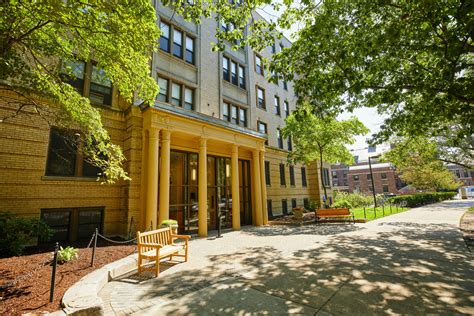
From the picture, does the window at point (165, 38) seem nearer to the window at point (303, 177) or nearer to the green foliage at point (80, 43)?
the green foliage at point (80, 43)

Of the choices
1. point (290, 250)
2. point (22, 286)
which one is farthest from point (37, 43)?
point (290, 250)

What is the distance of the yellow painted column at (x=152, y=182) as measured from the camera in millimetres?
10481

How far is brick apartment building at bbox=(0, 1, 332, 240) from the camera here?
9727 mm

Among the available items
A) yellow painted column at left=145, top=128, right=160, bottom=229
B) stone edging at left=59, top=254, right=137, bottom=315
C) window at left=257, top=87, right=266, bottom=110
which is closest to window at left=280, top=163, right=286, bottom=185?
window at left=257, top=87, right=266, bottom=110

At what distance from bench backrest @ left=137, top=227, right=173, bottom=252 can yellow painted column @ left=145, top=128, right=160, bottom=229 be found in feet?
7.44

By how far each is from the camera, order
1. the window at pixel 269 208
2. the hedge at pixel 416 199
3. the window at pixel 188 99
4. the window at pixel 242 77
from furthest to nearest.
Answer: the hedge at pixel 416 199 < the window at pixel 269 208 < the window at pixel 242 77 < the window at pixel 188 99

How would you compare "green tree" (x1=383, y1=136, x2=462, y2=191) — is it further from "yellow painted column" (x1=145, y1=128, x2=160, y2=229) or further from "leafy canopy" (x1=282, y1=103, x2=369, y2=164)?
"yellow painted column" (x1=145, y1=128, x2=160, y2=229)

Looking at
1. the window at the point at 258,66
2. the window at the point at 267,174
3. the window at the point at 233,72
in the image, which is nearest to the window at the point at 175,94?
the window at the point at 233,72

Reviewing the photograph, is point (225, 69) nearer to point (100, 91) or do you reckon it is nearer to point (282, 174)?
point (100, 91)

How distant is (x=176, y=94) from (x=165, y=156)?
16.3 ft

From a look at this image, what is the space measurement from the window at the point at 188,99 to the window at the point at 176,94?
487mm

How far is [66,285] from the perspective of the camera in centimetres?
511

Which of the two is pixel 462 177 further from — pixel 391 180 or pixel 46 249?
pixel 46 249

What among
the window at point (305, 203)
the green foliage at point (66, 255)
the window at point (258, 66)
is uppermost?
the window at point (258, 66)
